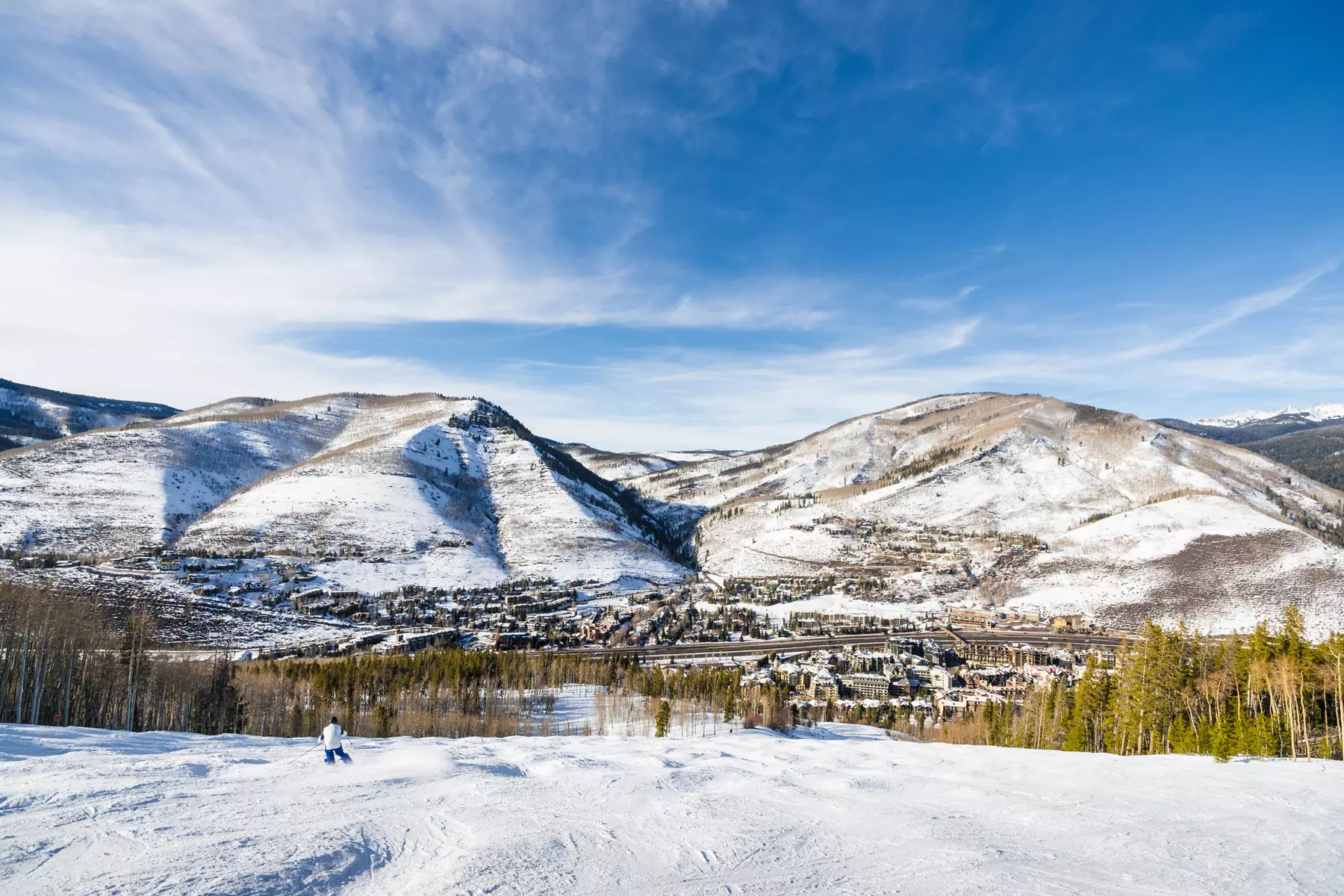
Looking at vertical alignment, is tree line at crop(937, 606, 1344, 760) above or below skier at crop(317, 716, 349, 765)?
below

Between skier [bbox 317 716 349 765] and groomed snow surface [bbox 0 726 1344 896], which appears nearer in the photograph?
groomed snow surface [bbox 0 726 1344 896]

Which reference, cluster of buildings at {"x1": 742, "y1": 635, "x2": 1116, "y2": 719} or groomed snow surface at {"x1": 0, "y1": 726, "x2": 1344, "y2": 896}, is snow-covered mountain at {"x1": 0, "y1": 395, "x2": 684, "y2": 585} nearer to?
cluster of buildings at {"x1": 742, "y1": 635, "x2": 1116, "y2": 719}

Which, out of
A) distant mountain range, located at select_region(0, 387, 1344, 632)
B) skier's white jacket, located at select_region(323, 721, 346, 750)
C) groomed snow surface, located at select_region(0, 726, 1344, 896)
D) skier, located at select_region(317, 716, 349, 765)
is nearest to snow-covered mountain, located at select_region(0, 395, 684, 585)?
distant mountain range, located at select_region(0, 387, 1344, 632)

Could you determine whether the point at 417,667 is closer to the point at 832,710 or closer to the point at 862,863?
the point at 832,710

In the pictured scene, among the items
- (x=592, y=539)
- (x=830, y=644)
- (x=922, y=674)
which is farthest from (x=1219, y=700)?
(x=592, y=539)

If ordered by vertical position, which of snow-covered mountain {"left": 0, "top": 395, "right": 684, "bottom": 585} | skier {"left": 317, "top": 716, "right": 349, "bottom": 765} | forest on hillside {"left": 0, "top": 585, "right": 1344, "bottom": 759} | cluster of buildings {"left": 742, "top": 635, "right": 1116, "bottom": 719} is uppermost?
snow-covered mountain {"left": 0, "top": 395, "right": 684, "bottom": 585}
